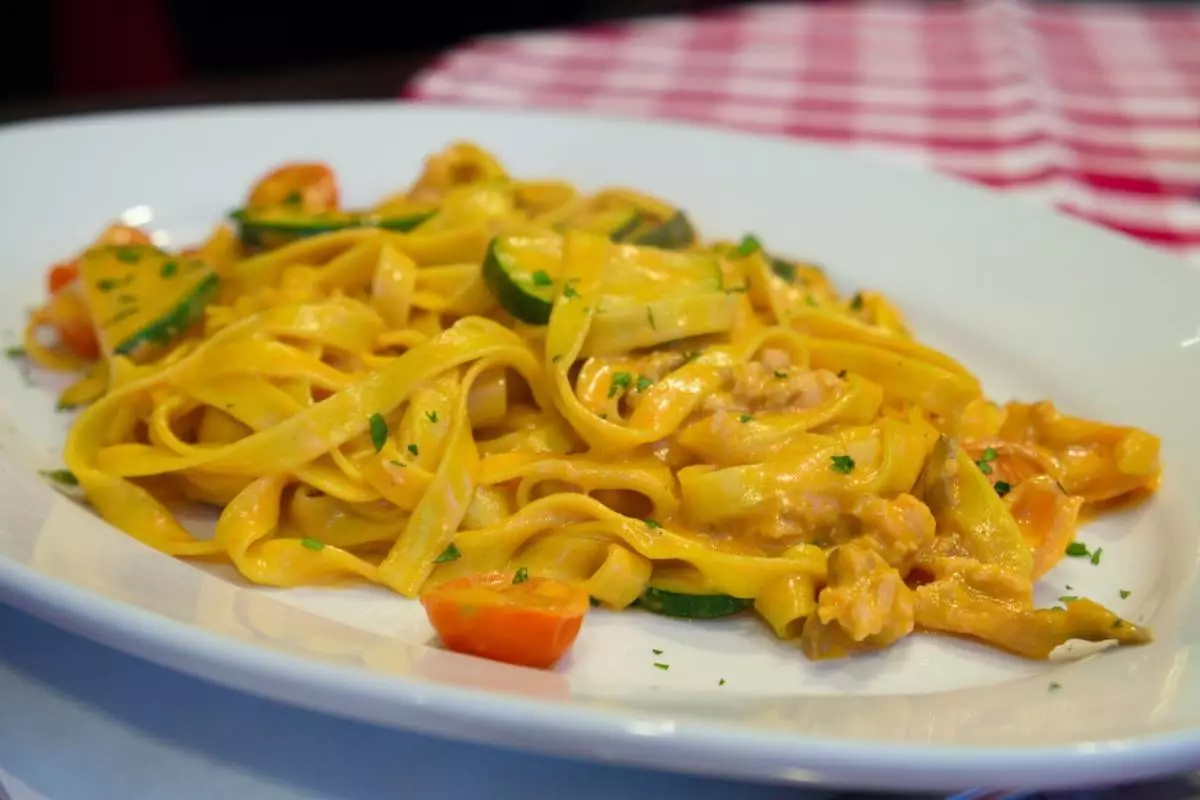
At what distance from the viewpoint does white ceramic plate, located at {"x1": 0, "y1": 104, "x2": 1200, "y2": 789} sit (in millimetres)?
1776

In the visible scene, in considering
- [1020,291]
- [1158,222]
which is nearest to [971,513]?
[1020,291]

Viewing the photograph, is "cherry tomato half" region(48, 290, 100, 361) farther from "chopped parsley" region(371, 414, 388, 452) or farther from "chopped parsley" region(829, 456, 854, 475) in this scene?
"chopped parsley" region(829, 456, 854, 475)

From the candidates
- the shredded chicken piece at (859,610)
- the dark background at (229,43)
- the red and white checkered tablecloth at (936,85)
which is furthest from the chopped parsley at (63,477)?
the red and white checkered tablecloth at (936,85)

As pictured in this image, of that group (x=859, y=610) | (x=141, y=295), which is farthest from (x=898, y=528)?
(x=141, y=295)

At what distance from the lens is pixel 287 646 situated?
2.00 metres

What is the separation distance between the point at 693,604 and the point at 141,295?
185cm

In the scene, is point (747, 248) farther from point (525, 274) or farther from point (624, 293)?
point (525, 274)

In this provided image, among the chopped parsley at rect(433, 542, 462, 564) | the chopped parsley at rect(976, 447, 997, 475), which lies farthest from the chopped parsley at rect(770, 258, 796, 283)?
the chopped parsley at rect(433, 542, 462, 564)

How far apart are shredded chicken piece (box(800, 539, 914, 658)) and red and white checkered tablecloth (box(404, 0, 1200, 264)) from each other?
9.33 feet

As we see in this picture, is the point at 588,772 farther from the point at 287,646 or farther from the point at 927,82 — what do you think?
the point at 927,82

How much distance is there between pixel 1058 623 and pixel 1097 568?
48 centimetres

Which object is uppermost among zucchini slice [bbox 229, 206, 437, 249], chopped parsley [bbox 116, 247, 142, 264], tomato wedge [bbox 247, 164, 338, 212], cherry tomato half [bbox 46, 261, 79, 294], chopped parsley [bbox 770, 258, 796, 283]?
zucchini slice [bbox 229, 206, 437, 249]

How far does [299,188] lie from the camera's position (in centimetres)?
406

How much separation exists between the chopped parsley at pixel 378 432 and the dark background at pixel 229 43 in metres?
3.31
